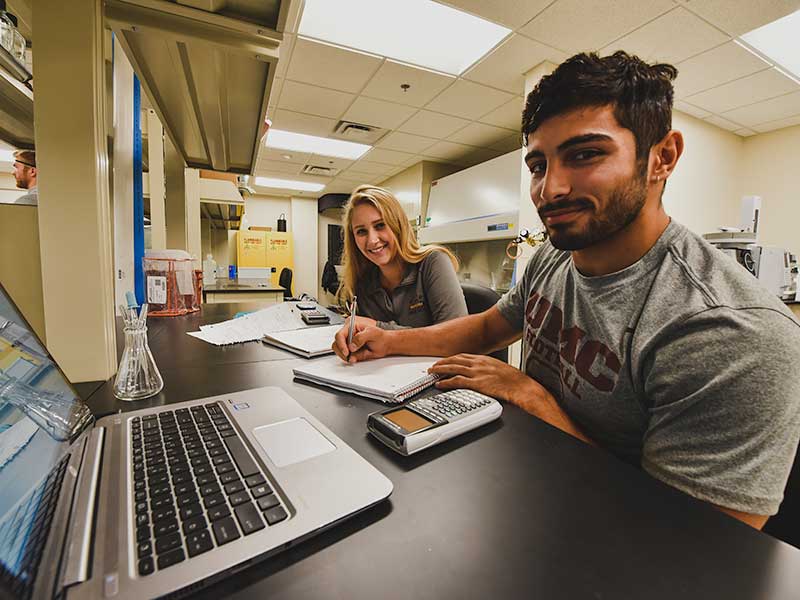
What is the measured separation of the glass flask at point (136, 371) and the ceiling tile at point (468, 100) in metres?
2.74

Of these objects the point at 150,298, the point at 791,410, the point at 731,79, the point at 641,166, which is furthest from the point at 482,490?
the point at 731,79

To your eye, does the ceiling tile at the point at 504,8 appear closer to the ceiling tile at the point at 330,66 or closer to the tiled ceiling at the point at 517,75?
the tiled ceiling at the point at 517,75

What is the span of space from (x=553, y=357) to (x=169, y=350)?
98 cm

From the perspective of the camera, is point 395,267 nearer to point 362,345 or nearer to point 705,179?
point 362,345

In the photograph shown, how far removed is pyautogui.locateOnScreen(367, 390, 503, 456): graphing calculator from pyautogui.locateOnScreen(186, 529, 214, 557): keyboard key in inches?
8.9

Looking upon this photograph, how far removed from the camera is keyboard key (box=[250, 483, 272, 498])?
340 millimetres

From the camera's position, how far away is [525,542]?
1.02 ft

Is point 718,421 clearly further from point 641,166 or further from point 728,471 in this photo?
point 641,166

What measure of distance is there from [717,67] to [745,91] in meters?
0.51

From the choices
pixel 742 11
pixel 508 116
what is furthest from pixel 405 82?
pixel 742 11

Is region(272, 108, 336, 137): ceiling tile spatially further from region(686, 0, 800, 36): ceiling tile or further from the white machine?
the white machine

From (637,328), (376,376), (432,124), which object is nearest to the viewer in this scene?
(637,328)

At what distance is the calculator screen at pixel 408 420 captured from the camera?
0.48 metres

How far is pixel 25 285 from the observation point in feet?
2.20
